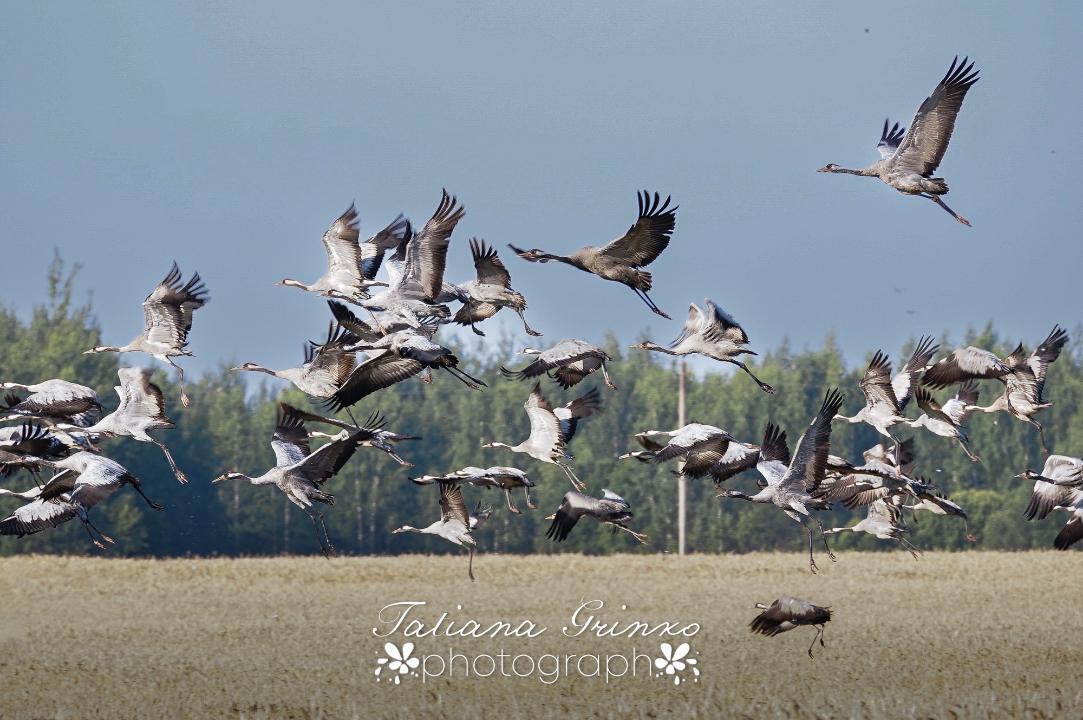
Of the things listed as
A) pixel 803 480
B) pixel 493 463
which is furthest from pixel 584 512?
pixel 493 463

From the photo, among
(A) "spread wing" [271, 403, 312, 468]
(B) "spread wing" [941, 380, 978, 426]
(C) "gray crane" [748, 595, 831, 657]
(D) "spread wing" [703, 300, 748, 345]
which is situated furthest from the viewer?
(B) "spread wing" [941, 380, 978, 426]

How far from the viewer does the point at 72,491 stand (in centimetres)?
1633

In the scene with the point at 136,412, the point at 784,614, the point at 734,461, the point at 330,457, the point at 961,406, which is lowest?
the point at 784,614

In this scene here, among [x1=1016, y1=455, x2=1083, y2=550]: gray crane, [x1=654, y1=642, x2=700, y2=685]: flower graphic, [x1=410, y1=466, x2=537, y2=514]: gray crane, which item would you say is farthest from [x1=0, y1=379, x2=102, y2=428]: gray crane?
[x1=1016, y1=455, x2=1083, y2=550]: gray crane

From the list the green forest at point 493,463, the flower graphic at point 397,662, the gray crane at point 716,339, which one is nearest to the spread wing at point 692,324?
the gray crane at point 716,339

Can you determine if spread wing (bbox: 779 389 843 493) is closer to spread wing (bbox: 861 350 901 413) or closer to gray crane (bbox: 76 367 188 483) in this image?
spread wing (bbox: 861 350 901 413)

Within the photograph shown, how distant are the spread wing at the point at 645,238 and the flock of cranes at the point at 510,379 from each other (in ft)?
0.05

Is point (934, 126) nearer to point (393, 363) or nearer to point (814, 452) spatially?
point (814, 452)

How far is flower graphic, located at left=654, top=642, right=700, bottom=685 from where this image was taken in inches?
737

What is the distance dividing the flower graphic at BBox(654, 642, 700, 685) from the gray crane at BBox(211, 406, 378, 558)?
15.5ft

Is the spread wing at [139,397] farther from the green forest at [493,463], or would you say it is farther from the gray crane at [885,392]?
the green forest at [493,463]

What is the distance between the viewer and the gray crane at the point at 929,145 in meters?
15.7

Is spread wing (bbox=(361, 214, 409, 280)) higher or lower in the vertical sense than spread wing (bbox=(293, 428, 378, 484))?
higher

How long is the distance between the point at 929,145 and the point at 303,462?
297 inches
